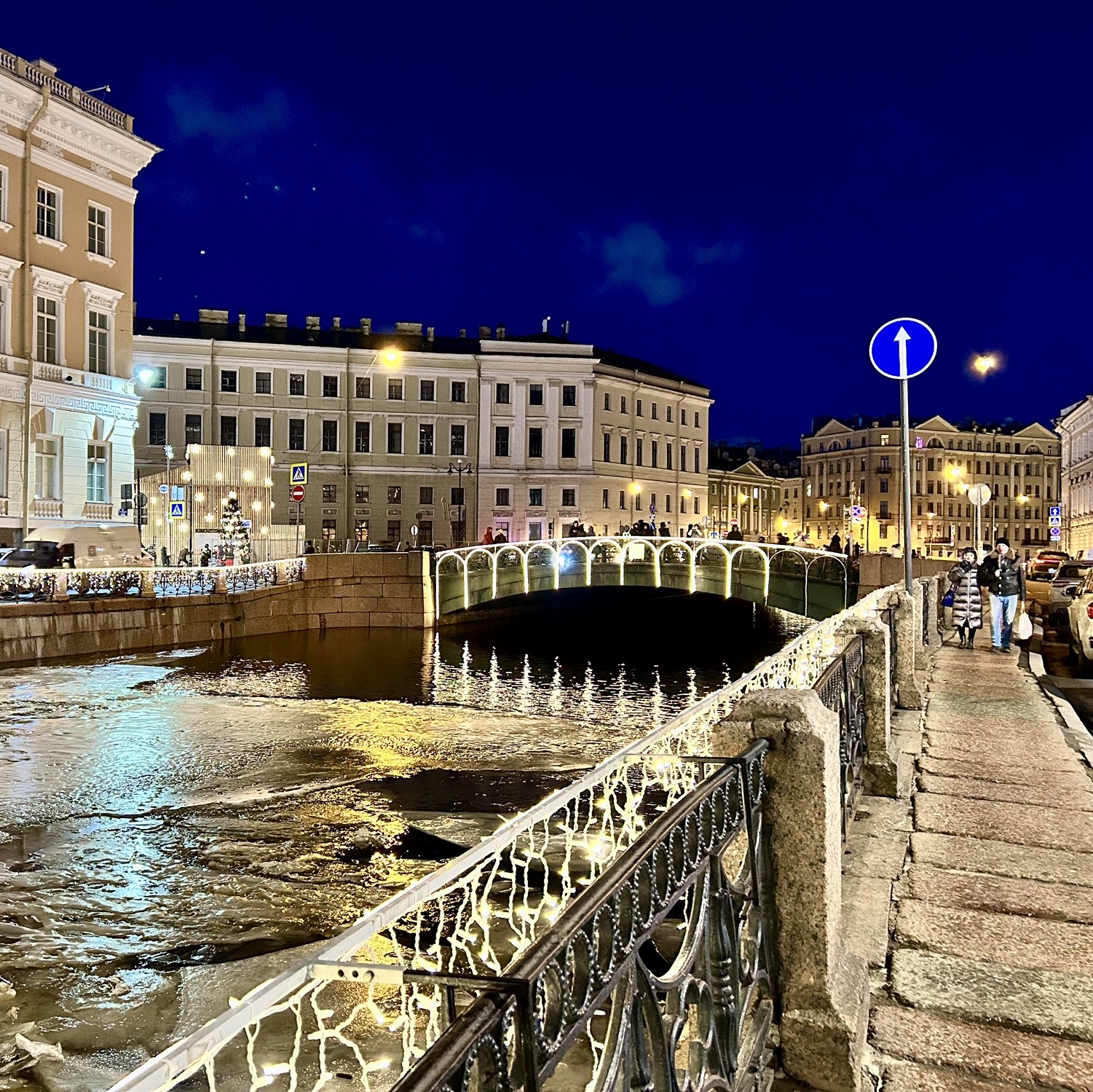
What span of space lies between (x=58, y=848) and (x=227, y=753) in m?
4.96

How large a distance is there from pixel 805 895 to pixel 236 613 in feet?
95.8

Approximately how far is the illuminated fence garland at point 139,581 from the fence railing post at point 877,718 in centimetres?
2181

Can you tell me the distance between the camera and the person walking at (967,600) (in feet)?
63.2

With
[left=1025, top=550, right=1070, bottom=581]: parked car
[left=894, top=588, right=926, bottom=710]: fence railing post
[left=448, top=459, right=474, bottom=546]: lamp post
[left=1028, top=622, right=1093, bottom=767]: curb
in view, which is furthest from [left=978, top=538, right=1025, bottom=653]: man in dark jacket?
[left=448, top=459, right=474, bottom=546]: lamp post

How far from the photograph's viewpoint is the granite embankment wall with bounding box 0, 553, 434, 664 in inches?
969

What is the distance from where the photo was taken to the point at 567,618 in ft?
156

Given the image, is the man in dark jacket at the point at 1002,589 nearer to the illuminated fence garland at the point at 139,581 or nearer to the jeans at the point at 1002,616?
the jeans at the point at 1002,616

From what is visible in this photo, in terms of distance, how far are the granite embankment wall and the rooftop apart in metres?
15.8

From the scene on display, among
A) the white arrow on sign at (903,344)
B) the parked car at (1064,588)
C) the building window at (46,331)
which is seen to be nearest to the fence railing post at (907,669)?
the white arrow on sign at (903,344)

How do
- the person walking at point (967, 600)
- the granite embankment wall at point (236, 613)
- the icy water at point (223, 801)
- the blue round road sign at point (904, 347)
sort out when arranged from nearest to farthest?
the icy water at point (223, 801) → the blue round road sign at point (904, 347) → the person walking at point (967, 600) → the granite embankment wall at point (236, 613)

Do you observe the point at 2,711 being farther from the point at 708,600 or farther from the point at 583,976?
the point at 708,600

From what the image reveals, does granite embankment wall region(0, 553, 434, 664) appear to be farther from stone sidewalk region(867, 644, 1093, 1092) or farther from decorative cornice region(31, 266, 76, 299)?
stone sidewalk region(867, 644, 1093, 1092)

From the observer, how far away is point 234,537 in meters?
36.3

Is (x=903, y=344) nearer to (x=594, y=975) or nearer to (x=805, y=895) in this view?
(x=805, y=895)
